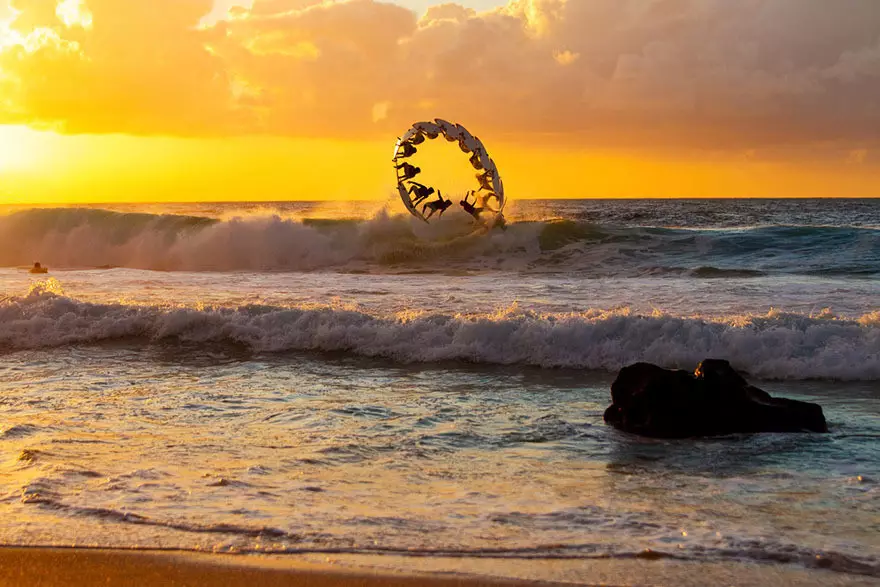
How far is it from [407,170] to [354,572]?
20.7 m

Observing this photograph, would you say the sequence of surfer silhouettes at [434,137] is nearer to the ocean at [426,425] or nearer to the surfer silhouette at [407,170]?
the surfer silhouette at [407,170]

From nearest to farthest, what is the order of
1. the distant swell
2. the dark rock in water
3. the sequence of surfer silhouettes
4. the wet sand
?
1. the wet sand
2. the dark rock in water
3. the distant swell
4. the sequence of surfer silhouettes

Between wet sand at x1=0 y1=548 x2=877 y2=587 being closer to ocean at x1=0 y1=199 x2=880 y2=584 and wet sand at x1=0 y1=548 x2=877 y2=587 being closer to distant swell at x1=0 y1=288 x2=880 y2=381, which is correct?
ocean at x1=0 y1=199 x2=880 y2=584

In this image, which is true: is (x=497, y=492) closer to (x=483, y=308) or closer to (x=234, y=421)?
(x=234, y=421)

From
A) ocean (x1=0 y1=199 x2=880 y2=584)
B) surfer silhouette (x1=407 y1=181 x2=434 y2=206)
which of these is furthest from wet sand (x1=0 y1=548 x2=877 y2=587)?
surfer silhouette (x1=407 y1=181 x2=434 y2=206)

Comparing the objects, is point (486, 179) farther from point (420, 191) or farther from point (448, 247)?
point (448, 247)

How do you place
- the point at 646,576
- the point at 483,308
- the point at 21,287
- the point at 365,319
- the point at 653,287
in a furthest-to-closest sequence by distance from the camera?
the point at 21,287, the point at 653,287, the point at 483,308, the point at 365,319, the point at 646,576

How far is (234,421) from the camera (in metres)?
7.81

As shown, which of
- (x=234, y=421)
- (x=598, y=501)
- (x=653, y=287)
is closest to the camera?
(x=598, y=501)

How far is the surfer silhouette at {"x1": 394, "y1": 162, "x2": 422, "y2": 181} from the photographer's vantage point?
2435 cm

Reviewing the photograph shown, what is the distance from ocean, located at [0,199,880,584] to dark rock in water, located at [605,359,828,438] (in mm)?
190

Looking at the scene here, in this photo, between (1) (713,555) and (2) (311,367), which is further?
(2) (311,367)

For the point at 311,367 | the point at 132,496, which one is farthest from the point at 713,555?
the point at 311,367

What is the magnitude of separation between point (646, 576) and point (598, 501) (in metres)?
1.19
